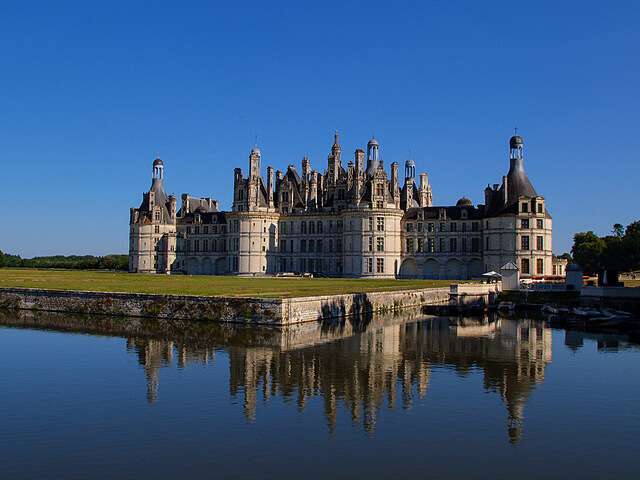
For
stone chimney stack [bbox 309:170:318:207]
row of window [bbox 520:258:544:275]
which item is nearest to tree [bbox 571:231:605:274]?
row of window [bbox 520:258:544:275]

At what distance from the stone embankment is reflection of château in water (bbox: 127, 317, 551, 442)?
1.73 m

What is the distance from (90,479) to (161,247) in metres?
78.1

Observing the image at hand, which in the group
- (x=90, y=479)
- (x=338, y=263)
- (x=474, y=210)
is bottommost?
(x=90, y=479)

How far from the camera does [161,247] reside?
3526 inches

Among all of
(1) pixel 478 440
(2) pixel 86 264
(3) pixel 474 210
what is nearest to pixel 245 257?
(3) pixel 474 210

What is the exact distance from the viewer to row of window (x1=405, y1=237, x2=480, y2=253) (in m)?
75.1

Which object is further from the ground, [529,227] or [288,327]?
[529,227]

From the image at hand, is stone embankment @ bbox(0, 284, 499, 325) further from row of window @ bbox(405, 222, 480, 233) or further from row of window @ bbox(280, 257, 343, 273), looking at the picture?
row of window @ bbox(280, 257, 343, 273)

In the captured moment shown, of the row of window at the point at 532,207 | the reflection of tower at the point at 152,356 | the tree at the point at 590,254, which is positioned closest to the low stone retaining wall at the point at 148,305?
the reflection of tower at the point at 152,356

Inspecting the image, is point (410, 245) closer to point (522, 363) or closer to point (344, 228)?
point (344, 228)

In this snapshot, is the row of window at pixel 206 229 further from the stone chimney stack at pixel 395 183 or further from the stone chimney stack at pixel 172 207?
the stone chimney stack at pixel 395 183

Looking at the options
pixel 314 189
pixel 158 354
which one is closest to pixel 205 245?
pixel 314 189

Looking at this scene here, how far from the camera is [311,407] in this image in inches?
751

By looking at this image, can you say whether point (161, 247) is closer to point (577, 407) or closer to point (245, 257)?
point (245, 257)
